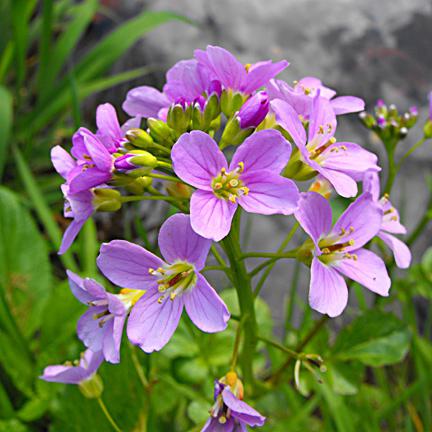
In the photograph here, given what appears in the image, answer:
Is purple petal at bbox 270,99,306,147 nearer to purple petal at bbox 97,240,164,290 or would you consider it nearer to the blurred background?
purple petal at bbox 97,240,164,290

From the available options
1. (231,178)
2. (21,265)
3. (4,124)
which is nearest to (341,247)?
(231,178)

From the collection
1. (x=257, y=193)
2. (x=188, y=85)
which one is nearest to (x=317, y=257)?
(x=257, y=193)

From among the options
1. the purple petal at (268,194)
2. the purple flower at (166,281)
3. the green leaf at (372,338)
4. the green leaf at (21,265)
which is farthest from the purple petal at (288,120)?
the green leaf at (21,265)

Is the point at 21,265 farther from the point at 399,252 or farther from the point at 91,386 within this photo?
the point at 399,252

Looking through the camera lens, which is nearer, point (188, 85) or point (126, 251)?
point (126, 251)

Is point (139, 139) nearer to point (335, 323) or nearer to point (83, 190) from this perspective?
point (83, 190)

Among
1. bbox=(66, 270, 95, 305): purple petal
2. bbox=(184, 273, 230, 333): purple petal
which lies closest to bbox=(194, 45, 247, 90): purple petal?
bbox=(184, 273, 230, 333): purple petal
